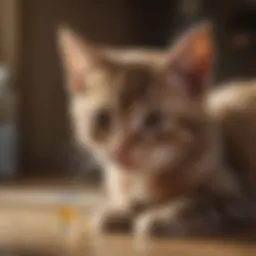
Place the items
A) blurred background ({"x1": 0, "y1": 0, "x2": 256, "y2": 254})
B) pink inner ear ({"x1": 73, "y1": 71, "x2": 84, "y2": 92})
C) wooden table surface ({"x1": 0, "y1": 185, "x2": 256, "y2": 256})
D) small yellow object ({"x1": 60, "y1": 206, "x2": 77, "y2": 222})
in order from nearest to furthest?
wooden table surface ({"x1": 0, "y1": 185, "x2": 256, "y2": 256})
pink inner ear ({"x1": 73, "y1": 71, "x2": 84, "y2": 92})
small yellow object ({"x1": 60, "y1": 206, "x2": 77, "y2": 222})
blurred background ({"x1": 0, "y1": 0, "x2": 256, "y2": 254})

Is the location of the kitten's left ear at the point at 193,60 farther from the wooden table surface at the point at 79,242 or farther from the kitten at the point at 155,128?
the wooden table surface at the point at 79,242

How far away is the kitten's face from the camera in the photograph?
1.02 metres

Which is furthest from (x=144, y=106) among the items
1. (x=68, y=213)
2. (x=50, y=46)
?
(x=50, y=46)

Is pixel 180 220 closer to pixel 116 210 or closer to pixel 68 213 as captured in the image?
pixel 116 210

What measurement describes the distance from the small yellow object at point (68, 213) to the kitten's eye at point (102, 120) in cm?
23

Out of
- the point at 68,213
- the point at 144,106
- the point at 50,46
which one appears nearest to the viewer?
the point at 144,106

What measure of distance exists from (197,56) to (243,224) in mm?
265

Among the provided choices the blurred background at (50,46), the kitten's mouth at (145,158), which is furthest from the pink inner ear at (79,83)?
the blurred background at (50,46)

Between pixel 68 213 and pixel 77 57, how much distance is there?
1.03ft

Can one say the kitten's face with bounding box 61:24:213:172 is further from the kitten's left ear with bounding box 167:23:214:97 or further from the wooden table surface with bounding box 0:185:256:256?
the wooden table surface with bounding box 0:185:256:256

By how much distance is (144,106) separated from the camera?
1.02 meters

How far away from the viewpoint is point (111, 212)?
1.09 metres

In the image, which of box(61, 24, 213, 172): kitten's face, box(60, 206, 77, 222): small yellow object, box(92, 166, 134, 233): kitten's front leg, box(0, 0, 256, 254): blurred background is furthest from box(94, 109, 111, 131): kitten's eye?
box(0, 0, 256, 254): blurred background

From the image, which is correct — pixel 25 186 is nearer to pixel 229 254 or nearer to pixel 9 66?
pixel 9 66
